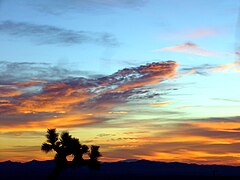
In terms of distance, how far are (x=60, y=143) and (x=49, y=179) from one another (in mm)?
3000

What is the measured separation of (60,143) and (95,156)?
2.66m

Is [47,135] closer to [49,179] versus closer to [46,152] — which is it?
[46,152]

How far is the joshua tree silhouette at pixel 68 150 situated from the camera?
34062mm

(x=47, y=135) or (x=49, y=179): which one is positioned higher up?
(x=47, y=135)

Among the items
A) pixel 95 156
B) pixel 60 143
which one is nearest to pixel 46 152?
pixel 60 143

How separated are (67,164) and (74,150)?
1529mm

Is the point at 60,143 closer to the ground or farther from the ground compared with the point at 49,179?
farther from the ground

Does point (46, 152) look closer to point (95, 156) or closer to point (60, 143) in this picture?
point (60, 143)

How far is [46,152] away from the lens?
34.6m

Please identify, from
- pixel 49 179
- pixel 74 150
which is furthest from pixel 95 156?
pixel 49 179

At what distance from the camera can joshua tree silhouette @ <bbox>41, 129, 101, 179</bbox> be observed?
3406 cm

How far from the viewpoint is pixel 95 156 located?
3478 centimetres

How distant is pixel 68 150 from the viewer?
34125 millimetres

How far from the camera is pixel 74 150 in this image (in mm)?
34031
